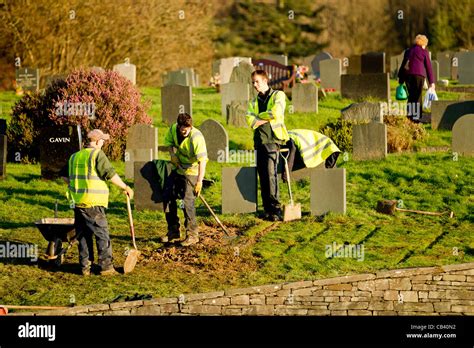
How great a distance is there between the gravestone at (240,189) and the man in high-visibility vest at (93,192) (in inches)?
135

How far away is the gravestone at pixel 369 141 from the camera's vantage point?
81.0 feet

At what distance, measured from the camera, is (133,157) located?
80.6ft

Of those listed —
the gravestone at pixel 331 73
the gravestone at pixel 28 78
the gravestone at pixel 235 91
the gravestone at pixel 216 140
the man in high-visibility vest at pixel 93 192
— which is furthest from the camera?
the gravestone at pixel 331 73

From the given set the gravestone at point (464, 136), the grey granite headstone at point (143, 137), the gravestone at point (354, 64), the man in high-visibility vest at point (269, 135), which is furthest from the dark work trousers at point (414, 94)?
the gravestone at point (354, 64)

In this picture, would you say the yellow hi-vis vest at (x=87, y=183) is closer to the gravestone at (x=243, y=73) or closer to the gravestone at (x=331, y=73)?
the gravestone at (x=243, y=73)

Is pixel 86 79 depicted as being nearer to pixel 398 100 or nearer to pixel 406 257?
pixel 398 100

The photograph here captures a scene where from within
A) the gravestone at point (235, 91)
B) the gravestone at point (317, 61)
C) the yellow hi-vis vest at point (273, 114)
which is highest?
the gravestone at point (317, 61)

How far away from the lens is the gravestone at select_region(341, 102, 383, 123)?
86.8ft

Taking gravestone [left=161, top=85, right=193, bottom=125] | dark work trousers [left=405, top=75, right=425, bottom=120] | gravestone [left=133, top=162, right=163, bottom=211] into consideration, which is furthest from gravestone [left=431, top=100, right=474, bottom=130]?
gravestone [left=133, top=162, right=163, bottom=211]

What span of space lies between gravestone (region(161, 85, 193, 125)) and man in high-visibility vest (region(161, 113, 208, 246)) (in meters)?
8.85

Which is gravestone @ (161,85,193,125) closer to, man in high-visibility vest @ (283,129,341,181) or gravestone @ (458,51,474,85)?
man in high-visibility vest @ (283,129,341,181)

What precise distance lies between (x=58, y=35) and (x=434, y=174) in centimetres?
1959

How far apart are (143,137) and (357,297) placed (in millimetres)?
8584

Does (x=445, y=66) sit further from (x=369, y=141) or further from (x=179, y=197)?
(x=179, y=197)
